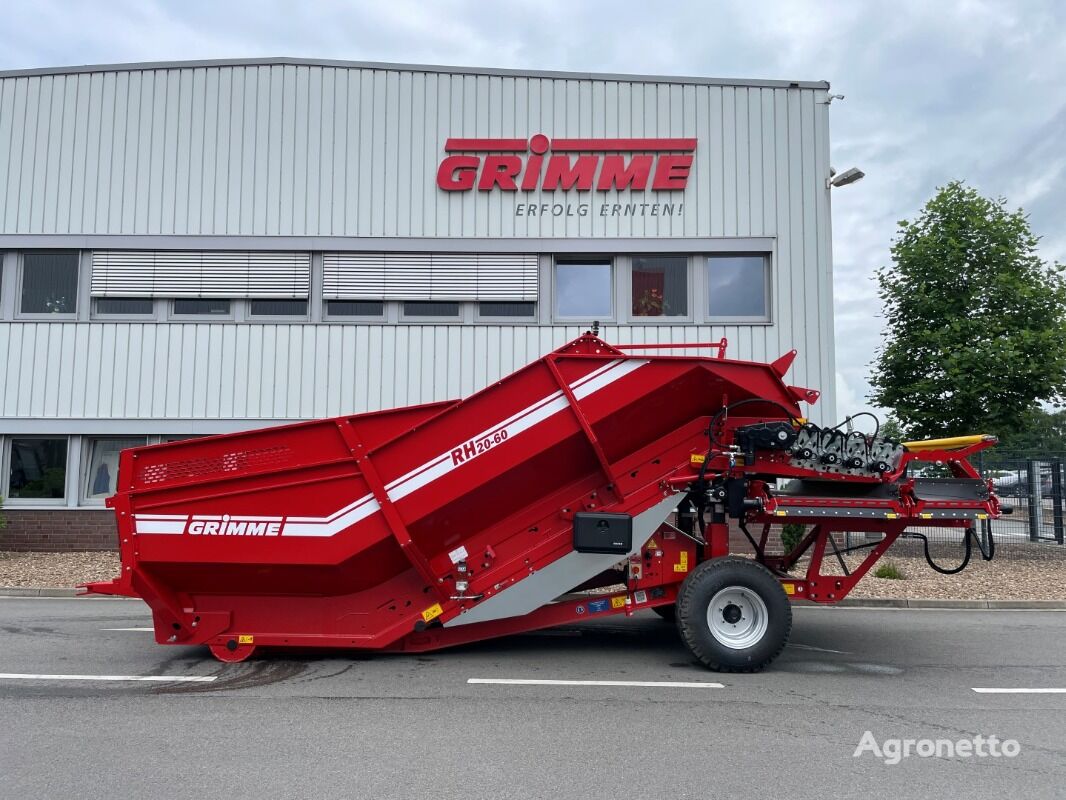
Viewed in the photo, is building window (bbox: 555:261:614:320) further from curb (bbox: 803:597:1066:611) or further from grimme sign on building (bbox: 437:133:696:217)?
curb (bbox: 803:597:1066:611)

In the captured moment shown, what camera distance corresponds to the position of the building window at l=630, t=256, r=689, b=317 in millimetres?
13500

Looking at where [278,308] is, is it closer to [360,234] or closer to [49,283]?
[360,234]

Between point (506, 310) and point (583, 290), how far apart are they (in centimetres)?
137

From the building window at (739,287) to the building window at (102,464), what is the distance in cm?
983

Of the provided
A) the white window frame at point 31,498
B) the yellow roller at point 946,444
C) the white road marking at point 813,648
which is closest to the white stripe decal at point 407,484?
the yellow roller at point 946,444

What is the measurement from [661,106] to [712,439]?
902 centimetres

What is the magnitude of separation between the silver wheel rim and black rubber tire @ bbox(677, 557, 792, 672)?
0.03 m

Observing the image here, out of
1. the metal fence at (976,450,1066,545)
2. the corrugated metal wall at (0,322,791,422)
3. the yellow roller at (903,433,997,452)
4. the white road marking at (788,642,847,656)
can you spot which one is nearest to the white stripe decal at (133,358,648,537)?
the yellow roller at (903,433,997,452)

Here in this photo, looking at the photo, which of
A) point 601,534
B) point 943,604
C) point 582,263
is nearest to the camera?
point 601,534

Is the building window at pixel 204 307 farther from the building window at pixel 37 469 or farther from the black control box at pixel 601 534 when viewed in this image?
the black control box at pixel 601 534

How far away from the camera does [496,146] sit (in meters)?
13.6

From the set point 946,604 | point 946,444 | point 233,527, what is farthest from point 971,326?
point 233,527

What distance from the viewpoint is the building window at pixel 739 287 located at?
44.3 ft

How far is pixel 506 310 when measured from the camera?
Answer: 13523 mm
